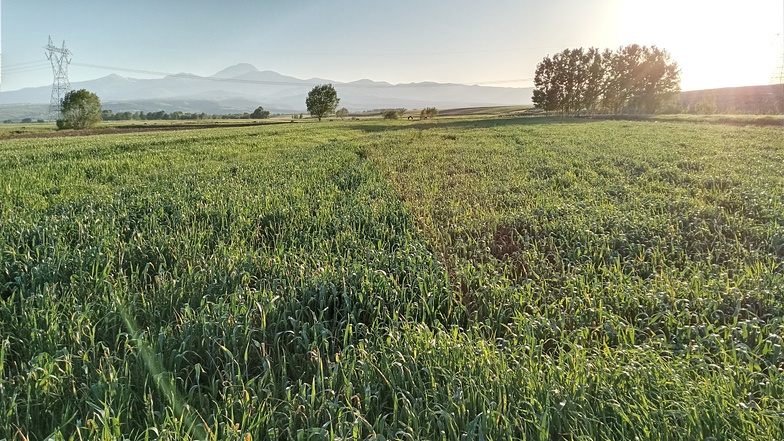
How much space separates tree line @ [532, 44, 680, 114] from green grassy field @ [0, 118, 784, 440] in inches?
3498

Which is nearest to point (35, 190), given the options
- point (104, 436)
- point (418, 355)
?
point (104, 436)

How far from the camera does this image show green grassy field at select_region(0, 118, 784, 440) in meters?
2.14

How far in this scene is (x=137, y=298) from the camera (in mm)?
3496

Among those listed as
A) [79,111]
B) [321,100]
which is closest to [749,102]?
[321,100]

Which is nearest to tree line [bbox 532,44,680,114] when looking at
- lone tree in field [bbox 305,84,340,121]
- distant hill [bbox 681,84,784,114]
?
distant hill [bbox 681,84,784,114]

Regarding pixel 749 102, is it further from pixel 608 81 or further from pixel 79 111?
pixel 79 111

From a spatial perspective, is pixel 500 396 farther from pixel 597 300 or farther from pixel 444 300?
pixel 597 300

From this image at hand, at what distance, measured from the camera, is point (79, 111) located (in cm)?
7650

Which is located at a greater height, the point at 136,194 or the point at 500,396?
the point at 136,194

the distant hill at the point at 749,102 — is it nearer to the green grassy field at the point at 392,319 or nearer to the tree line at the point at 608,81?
the tree line at the point at 608,81

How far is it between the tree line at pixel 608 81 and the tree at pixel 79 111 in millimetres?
98640

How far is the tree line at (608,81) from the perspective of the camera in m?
78.9

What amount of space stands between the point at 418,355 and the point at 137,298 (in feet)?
9.02

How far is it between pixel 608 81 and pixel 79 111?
373 ft
